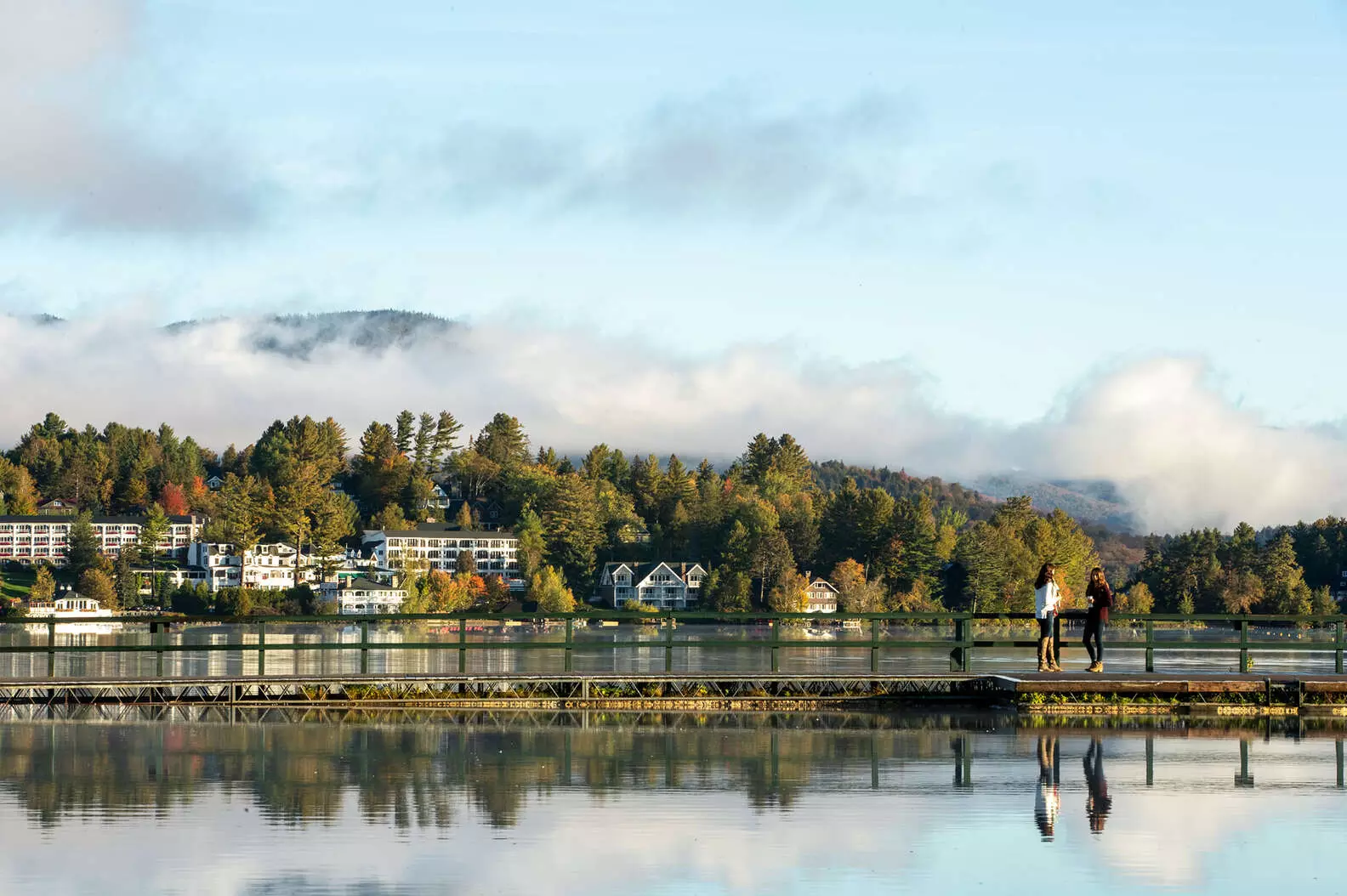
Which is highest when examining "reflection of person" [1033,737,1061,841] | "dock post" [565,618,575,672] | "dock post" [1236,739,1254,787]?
"dock post" [565,618,575,672]

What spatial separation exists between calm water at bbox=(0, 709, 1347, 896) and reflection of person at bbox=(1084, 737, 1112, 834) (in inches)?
2.1

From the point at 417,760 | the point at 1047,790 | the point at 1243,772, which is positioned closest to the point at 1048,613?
the point at 1243,772

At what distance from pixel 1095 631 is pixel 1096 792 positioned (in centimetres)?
1180

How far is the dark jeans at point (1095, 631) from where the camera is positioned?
2878 cm

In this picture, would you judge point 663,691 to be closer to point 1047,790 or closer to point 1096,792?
point 1047,790

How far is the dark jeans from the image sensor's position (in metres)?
28.8

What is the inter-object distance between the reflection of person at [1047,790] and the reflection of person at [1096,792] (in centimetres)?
31

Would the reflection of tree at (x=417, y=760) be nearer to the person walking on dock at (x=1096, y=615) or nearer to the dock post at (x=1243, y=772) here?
the dock post at (x=1243, y=772)

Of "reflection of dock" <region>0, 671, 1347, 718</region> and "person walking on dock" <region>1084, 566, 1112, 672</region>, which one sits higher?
"person walking on dock" <region>1084, 566, 1112, 672</region>

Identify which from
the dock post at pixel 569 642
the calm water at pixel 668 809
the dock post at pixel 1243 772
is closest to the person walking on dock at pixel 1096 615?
the calm water at pixel 668 809

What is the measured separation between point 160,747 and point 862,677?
39.2 ft

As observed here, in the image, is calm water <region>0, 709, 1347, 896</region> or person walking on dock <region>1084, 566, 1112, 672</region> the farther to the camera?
person walking on dock <region>1084, 566, 1112, 672</region>

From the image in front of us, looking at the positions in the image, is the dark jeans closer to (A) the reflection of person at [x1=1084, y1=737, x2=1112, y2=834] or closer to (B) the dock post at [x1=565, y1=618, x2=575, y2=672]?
(A) the reflection of person at [x1=1084, y1=737, x2=1112, y2=834]

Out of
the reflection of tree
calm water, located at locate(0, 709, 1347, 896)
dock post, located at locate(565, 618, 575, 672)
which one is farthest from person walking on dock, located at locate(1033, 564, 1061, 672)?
dock post, located at locate(565, 618, 575, 672)
